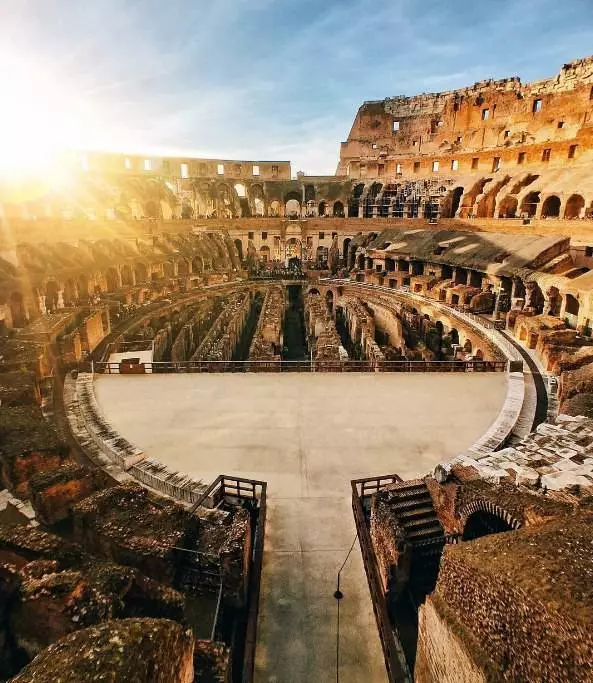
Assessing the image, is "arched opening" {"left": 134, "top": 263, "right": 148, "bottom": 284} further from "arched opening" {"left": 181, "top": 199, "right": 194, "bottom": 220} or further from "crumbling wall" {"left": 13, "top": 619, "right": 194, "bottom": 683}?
"crumbling wall" {"left": 13, "top": 619, "right": 194, "bottom": 683}

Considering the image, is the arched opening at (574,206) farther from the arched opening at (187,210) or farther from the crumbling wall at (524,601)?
the arched opening at (187,210)

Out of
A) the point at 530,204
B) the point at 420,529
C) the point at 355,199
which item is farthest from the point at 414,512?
the point at 355,199

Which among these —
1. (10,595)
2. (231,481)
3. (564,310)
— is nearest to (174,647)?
(10,595)

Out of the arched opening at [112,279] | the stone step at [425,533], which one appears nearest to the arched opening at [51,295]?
the arched opening at [112,279]

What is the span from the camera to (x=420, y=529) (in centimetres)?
689

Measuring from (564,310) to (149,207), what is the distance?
32.7 meters

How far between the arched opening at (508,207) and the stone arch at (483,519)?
1052 inches

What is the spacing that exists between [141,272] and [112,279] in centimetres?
244

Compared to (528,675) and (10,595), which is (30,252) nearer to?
(10,595)

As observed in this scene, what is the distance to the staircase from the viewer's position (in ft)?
20.8

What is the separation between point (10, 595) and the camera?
15.7 ft

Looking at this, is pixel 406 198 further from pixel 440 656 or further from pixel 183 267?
pixel 440 656

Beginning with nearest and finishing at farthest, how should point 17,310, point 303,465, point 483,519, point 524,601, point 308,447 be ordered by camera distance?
point 524,601 → point 483,519 → point 303,465 → point 308,447 → point 17,310

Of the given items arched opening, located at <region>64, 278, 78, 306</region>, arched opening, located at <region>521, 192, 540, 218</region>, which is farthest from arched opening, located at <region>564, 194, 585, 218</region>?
arched opening, located at <region>64, 278, 78, 306</region>
